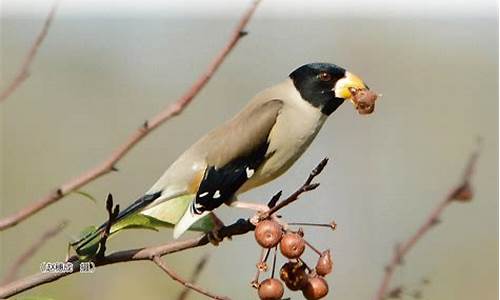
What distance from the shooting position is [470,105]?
516 centimetres

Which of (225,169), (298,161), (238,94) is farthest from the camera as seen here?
(238,94)

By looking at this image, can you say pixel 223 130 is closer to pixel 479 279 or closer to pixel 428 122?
pixel 479 279

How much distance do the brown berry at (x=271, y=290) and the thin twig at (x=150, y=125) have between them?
1.12ft

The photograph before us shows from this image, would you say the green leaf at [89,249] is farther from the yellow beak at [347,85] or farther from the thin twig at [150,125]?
the yellow beak at [347,85]

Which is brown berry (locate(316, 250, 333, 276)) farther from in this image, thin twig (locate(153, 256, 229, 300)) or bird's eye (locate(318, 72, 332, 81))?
bird's eye (locate(318, 72, 332, 81))

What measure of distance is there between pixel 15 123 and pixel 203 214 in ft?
4.45

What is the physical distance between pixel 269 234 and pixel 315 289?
0.08 metres

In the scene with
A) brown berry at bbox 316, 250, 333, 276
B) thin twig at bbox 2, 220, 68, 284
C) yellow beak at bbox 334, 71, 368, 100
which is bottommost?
thin twig at bbox 2, 220, 68, 284

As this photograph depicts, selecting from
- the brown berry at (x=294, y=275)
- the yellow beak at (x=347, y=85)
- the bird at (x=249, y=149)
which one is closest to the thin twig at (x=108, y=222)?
the bird at (x=249, y=149)

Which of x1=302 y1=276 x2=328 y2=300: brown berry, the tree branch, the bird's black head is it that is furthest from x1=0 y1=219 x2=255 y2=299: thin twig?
the bird's black head

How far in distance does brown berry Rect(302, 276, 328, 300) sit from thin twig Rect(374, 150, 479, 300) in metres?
0.11

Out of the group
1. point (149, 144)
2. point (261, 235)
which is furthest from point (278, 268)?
point (149, 144)

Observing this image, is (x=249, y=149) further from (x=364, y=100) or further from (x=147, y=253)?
(x=147, y=253)

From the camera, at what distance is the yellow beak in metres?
1.42
